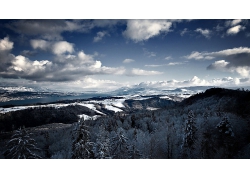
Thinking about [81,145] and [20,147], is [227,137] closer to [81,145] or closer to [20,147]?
[81,145]

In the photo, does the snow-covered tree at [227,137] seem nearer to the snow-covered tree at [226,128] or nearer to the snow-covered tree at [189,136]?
the snow-covered tree at [226,128]

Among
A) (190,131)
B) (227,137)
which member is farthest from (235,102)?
(190,131)

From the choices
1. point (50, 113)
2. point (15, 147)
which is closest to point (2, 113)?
point (50, 113)

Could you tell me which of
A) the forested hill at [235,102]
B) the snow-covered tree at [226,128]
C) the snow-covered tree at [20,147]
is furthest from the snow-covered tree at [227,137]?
the snow-covered tree at [20,147]

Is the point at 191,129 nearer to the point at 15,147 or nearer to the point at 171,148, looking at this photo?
the point at 171,148

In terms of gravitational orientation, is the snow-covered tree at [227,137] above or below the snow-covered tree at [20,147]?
below

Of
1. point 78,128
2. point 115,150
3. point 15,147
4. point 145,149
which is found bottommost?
point 145,149

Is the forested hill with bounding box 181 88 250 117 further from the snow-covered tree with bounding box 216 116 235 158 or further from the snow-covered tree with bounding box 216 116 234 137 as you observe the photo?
the snow-covered tree with bounding box 216 116 235 158

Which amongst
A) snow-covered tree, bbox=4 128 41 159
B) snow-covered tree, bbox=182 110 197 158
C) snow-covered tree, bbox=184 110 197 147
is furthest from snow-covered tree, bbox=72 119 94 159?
snow-covered tree, bbox=184 110 197 147
